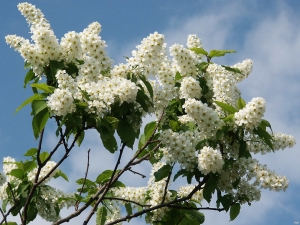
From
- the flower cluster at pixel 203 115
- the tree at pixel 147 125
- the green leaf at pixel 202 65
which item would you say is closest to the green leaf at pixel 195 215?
the tree at pixel 147 125

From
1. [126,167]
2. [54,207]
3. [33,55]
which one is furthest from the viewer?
[54,207]

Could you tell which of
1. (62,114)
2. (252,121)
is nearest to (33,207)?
(62,114)

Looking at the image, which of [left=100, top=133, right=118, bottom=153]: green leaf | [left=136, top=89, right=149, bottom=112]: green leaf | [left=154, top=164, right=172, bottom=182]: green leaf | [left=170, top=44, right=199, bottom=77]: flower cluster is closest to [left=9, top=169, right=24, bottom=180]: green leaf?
[left=100, top=133, right=118, bottom=153]: green leaf

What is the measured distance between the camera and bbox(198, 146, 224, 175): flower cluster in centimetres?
532

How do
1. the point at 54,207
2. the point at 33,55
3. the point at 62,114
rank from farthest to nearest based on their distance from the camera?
1. the point at 54,207
2. the point at 33,55
3. the point at 62,114

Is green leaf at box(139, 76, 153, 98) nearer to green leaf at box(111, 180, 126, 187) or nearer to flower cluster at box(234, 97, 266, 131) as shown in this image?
flower cluster at box(234, 97, 266, 131)

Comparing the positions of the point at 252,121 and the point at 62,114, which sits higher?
the point at 252,121

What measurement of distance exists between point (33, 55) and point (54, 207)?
183cm

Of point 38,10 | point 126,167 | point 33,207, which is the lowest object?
point 33,207

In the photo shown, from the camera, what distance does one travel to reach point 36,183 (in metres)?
5.80

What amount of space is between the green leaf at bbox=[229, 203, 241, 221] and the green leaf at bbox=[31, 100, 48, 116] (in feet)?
7.16

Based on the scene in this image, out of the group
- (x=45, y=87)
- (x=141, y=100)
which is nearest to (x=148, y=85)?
(x=141, y=100)

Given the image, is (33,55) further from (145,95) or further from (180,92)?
(180,92)

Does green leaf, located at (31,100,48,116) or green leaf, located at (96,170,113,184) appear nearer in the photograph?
green leaf, located at (31,100,48,116)
